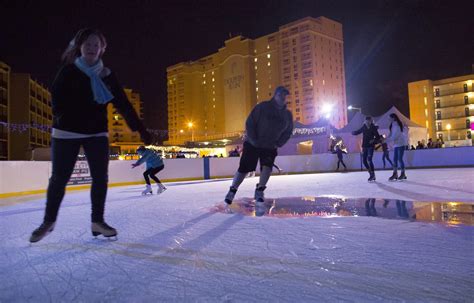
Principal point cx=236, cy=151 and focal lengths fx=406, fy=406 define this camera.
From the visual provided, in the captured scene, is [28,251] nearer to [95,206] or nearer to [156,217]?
[95,206]

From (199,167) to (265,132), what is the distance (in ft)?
34.6

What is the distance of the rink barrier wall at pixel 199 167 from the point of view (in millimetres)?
9070

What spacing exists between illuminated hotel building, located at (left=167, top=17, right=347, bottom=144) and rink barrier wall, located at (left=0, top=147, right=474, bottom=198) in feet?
121

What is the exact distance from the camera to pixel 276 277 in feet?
5.84

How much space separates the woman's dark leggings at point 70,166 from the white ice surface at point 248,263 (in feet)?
0.94

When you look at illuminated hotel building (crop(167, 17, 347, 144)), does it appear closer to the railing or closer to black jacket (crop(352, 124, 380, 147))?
the railing

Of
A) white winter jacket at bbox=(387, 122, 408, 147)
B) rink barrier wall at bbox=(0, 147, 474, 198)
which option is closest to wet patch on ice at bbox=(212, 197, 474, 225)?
white winter jacket at bbox=(387, 122, 408, 147)

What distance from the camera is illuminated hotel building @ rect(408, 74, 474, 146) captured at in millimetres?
47250

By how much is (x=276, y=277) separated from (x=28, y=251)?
1.60m

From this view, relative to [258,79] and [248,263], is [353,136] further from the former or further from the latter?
[258,79]

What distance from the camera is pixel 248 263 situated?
80.3 inches

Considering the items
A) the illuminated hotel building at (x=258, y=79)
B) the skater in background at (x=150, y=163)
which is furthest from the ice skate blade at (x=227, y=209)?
the illuminated hotel building at (x=258, y=79)

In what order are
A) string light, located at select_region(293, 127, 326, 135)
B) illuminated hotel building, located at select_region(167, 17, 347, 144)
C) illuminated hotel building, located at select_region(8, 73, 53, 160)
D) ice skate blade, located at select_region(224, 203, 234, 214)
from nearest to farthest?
ice skate blade, located at select_region(224, 203, 234, 214) < string light, located at select_region(293, 127, 326, 135) < illuminated hotel building, located at select_region(8, 73, 53, 160) < illuminated hotel building, located at select_region(167, 17, 347, 144)

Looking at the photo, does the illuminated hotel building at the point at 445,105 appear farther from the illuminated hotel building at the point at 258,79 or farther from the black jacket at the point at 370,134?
the black jacket at the point at 370,134
